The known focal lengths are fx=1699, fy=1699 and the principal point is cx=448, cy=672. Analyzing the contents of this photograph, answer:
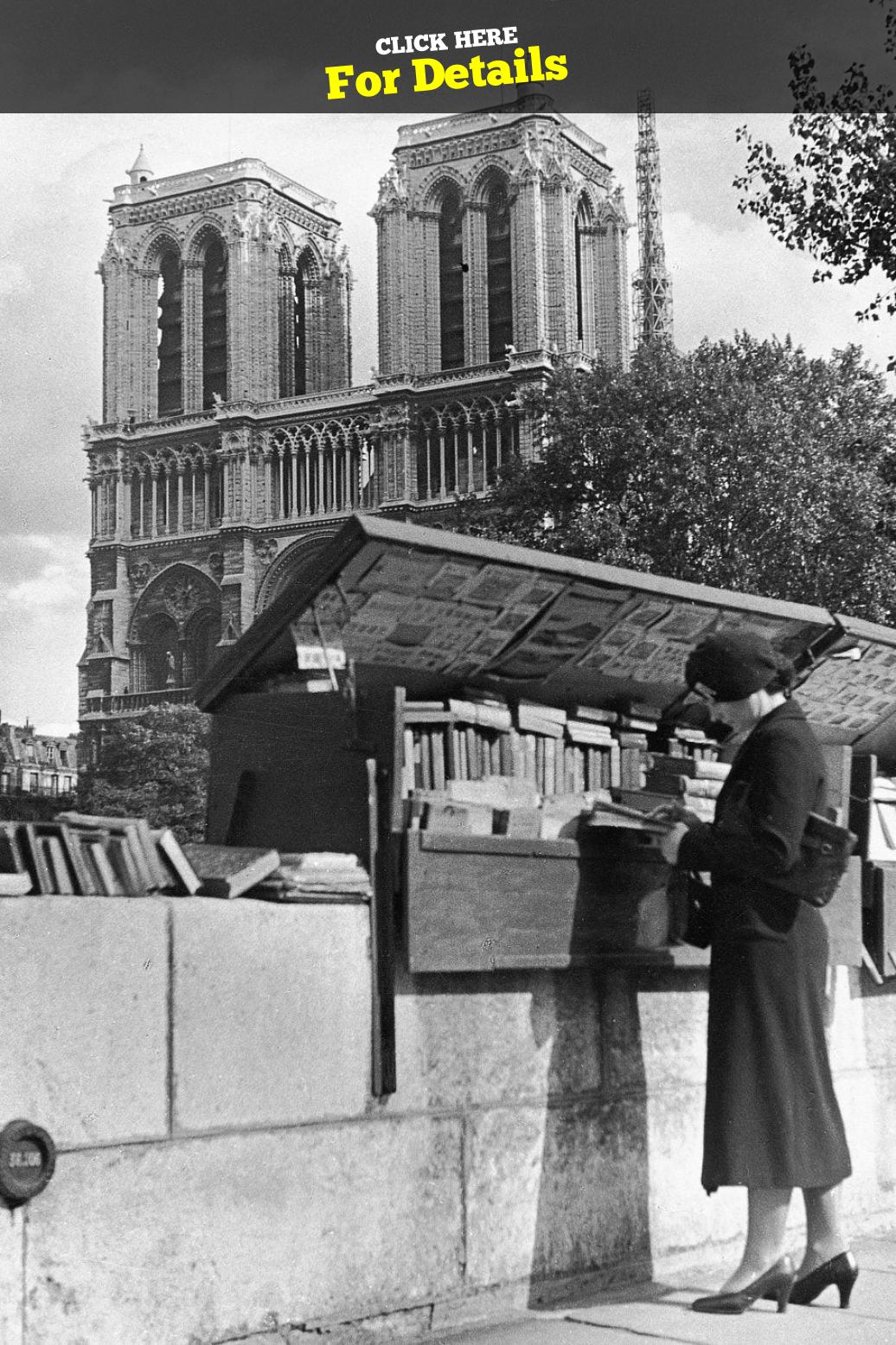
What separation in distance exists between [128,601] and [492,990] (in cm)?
8753

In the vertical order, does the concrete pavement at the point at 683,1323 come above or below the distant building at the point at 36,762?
below

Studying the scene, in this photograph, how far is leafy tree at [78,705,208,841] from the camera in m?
57.3

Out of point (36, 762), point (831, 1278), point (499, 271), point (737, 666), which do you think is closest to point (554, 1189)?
point (831, 1278)

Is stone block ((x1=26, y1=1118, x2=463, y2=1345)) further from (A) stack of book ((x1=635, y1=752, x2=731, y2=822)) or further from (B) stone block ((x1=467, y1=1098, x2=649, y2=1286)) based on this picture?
(A) stack of book ((x1=635, y1=752, x2=731, y2=822))

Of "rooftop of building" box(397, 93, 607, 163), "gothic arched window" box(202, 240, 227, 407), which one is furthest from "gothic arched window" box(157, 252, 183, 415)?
"rooftop of building" box(397, 93, 607, 163)

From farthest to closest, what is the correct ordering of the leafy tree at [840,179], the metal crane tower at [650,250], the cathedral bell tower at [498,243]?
the cathedral bell tower at [498,243] < the metal crane tower at [650,250] < the leafy tree at [840,179]

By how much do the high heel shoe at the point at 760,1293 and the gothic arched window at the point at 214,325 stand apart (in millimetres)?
90220

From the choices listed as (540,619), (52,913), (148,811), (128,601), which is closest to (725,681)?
(540,619)

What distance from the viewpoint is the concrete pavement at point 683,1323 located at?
412 cm

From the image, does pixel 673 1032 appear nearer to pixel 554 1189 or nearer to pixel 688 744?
pixel 554 1189

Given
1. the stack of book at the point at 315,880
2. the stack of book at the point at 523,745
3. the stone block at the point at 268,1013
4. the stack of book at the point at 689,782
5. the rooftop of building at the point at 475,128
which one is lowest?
the stone block at the point at 268,1013

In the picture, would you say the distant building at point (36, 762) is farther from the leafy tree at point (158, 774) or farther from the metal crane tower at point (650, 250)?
the metal crane tower at point (650, 250)

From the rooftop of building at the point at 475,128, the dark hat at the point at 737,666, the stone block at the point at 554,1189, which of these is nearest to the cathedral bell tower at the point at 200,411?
the rooftop of building at the point at 475,128

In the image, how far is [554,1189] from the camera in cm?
470
